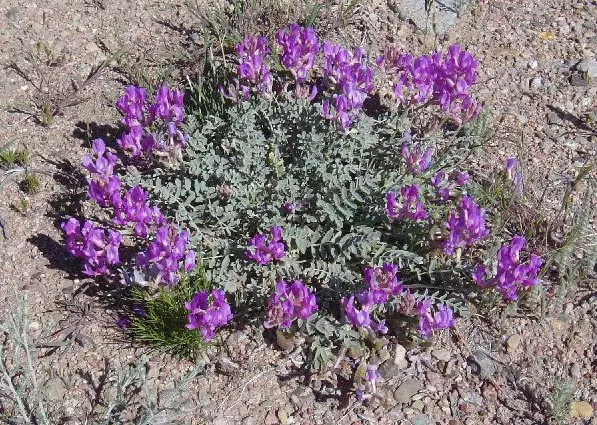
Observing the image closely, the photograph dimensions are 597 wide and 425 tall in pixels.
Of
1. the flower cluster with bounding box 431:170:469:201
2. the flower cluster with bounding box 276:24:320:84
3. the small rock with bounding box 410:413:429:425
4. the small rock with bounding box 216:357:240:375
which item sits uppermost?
the flower cluster with bounding box 276:24:320:84

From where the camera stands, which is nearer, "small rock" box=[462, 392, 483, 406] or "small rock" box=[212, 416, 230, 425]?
"small rock" box=[212, 416, 230, 425]

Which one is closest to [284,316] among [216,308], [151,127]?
[216,308]

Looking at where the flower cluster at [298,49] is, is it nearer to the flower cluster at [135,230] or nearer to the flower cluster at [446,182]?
the flower cluster at [135,230]

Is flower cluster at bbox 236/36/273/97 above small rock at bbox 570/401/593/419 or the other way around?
above

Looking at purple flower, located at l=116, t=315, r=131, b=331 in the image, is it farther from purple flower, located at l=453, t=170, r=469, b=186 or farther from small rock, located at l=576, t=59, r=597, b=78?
small rock, located at l=576, t=59, r=597, b=78

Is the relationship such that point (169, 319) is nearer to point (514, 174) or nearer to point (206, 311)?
point (206, 311)

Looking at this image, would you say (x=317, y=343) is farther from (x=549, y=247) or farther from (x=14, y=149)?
(x=14, y=149)

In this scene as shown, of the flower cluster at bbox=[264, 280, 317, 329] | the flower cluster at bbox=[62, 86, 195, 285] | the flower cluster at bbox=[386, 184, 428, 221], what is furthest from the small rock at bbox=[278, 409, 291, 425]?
the flower cluster at bbox=[386, 184, 428, 221]
